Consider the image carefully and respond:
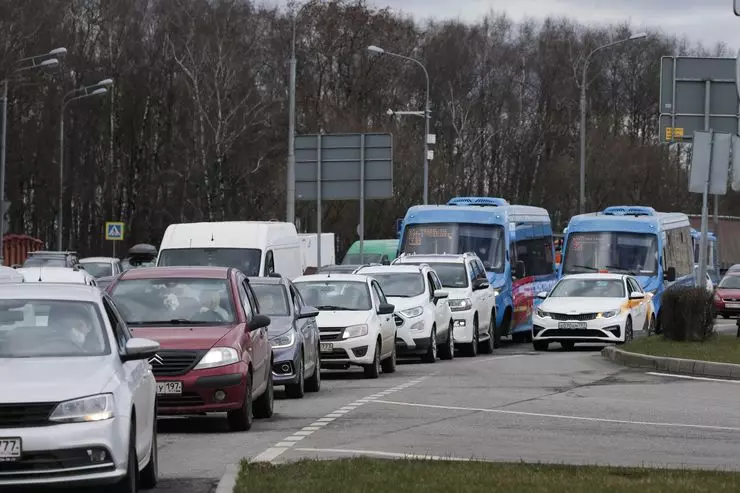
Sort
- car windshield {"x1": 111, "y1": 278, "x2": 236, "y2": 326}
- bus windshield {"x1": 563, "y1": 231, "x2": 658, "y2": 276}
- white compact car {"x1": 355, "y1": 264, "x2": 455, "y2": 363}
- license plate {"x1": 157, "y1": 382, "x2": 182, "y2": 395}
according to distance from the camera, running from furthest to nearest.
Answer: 1. bus windshield {"x1": 563, "y1": 231, "x2": 658, "y2": 276}
2. white compact car {"x1": 355, "y1": 264, "x2": 455, "y2": 363}
3. car windshield {"x1": 111, "y1": 278, "x2": 236, "y2": 326}
4. license plate {"x1": 157, "y1": 382, "x2": 182, "y2": 395}

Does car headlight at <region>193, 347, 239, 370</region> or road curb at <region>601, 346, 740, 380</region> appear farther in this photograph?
road curb at <region>601, 346, 740, 380</region>

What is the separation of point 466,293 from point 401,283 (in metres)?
3.24

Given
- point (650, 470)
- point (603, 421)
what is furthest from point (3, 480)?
point (603, 421)

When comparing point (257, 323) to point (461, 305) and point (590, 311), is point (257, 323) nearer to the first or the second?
point (461, 305)

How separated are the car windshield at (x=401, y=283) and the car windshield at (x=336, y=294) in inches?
164

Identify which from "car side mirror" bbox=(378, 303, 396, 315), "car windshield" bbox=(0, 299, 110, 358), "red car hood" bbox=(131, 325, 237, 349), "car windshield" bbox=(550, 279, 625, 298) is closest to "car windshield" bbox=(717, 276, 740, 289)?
"car windshield" bbox=(550, 279, 625, 298)

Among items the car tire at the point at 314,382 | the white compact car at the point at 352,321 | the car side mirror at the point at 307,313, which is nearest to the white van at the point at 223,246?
the white compact car at the point at 352,321

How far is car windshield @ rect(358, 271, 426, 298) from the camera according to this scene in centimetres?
3161

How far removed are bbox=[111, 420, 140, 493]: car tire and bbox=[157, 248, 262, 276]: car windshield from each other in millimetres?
20716

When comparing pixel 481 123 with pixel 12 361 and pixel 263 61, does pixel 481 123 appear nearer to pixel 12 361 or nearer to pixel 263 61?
pixel 263 61

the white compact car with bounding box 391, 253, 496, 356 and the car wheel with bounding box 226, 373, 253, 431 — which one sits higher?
the car wheel with bounding box 226, 373, 253, 431

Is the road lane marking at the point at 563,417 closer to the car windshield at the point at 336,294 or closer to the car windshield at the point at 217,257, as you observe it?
the car windshield at the point at 336,294

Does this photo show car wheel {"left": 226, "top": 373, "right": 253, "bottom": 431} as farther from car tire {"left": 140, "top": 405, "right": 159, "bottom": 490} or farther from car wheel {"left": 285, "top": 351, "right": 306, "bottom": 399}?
car wheel {"left": 285, "top": 351, "right": 306, "bottom": 399}

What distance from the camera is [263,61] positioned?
78625mm
